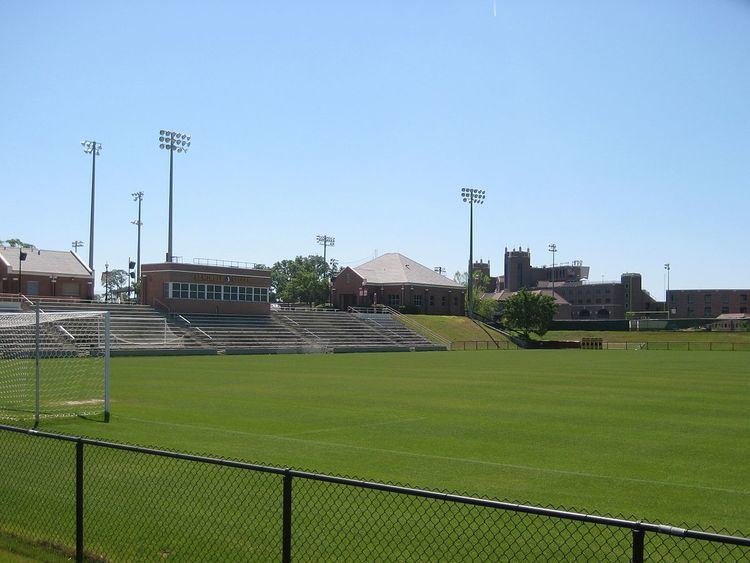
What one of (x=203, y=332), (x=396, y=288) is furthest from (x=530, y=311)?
(x=203, y=332)

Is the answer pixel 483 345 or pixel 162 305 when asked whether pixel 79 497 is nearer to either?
pixel 162 305

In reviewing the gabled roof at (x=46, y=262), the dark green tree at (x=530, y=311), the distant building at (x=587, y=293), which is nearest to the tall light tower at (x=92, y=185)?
the gabled roof at (x=46, y=262)

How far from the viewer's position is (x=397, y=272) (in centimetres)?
10719

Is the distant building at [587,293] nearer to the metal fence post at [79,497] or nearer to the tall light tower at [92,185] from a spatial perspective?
the tall light tower at [92,185]

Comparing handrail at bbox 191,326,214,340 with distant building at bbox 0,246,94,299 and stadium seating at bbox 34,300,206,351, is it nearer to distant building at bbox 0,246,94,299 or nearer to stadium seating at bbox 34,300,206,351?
stadium seating at bbox 34,300,206,351

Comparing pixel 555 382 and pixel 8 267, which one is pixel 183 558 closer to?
pixel 555 382

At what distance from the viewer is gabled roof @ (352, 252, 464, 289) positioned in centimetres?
10500

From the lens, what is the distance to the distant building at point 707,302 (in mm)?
Answer: 150500

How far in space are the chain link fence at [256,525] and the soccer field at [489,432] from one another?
4.59ft

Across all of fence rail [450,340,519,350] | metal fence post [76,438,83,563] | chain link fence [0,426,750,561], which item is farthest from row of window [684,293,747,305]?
metal fence post [76,438,83,563]

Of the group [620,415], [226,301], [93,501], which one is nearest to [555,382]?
[620,415]

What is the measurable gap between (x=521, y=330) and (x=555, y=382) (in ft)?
223

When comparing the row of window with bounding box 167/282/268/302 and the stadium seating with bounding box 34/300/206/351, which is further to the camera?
the row of window with bounding box 167/282/268/302

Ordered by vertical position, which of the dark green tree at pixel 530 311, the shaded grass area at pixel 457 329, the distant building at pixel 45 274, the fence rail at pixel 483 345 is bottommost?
the fence rail at pixel 483 345
